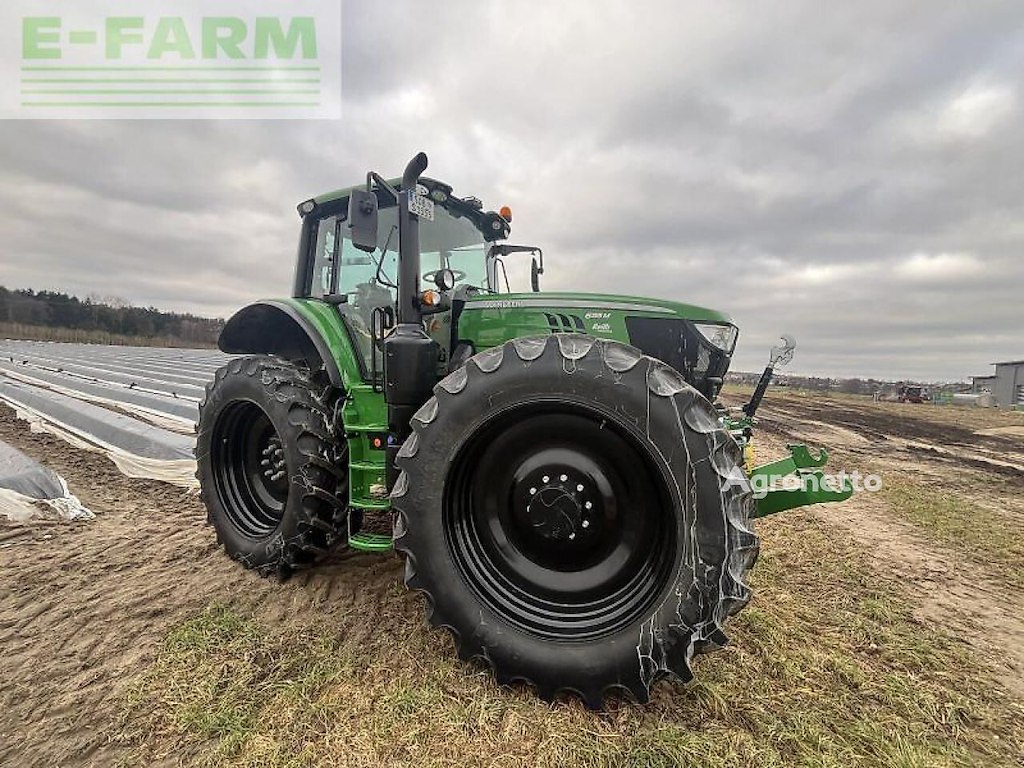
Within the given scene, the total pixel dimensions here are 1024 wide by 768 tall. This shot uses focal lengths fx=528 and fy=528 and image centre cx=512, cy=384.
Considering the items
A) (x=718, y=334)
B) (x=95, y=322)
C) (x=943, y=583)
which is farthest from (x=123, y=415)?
(x=95, y=322)

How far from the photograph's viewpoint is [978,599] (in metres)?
3.52

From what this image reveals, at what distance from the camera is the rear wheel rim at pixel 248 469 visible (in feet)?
11.9

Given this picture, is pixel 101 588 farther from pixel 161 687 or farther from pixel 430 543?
pixel 430 543

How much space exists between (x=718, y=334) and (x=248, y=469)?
131 inches

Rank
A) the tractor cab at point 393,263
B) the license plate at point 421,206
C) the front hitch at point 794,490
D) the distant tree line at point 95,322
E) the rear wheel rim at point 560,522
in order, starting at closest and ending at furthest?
the rear wheel rim at point 560,522
the front hitch at point 794,490
the license plate at point 421,206
the tractor cab at point 393,263
the distant tree line at point 95,322

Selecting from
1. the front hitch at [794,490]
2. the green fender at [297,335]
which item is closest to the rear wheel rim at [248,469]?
the green fender at [297,335]

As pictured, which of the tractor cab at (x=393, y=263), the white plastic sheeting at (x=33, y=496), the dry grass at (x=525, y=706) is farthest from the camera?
the white plastic sheeting at (x=33, y=496)

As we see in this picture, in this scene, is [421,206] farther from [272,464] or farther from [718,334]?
[272,464]

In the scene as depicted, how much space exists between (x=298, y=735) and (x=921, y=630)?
3294 mm

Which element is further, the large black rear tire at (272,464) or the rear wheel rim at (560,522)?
the large black rear tire at (272,464)

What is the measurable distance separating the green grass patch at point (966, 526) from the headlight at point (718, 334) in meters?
2.92

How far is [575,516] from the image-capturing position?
2346mm

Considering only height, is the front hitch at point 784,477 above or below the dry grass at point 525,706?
above

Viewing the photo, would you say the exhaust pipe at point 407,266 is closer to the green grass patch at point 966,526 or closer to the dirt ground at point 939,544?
the dirt ground at point 939,544
